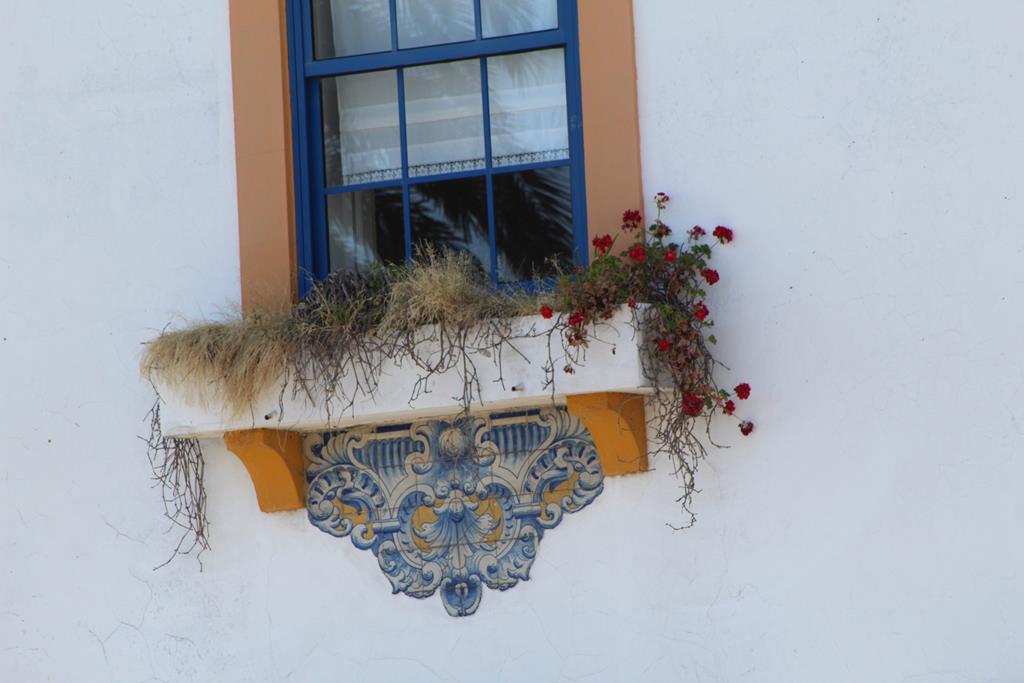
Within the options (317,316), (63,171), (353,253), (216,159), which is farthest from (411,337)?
(63,171)

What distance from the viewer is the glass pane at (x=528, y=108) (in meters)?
5.79

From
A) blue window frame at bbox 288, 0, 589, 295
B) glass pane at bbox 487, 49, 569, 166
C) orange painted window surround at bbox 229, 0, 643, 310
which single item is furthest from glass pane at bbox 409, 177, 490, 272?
orange painted window surround at bbox 229, 0, 643, 310

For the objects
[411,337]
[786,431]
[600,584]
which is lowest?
[600,584]

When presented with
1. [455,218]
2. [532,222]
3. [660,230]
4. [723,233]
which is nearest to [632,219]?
[660,230]

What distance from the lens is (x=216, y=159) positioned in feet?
19.3

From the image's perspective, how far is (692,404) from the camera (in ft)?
16.8

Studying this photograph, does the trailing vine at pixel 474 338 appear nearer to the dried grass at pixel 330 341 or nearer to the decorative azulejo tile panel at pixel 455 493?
the dried grass at pixel 330 341

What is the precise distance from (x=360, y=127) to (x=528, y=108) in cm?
63

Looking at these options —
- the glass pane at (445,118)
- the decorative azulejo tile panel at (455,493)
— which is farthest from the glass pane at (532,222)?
the decorative azulejo tile panel at (455,493)

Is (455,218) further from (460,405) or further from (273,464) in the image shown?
(273,464)

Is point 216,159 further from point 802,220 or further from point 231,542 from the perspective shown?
point 802,220

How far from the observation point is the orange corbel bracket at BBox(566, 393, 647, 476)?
16.9ft

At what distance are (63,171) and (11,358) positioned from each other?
0.70 m

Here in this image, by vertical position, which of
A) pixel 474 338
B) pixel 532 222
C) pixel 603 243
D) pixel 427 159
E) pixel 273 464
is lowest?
pixel 273 464
